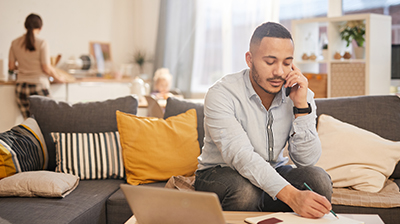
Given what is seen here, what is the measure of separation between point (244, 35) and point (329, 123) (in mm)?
3226

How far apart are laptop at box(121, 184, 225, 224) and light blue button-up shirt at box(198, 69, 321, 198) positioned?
47 centimetres

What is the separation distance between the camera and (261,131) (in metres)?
1.65

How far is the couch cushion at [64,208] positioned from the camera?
5.14 ft

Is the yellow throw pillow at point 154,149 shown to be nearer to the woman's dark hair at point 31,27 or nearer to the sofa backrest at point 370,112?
the sofa backrest at point 370,112

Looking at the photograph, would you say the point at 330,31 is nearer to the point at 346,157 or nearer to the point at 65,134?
the point at 346,157

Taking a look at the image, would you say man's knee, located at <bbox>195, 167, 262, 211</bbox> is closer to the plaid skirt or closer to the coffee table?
the coffee table

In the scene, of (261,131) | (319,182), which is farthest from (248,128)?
(319,182)

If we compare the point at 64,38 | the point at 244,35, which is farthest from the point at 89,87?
the point at 244,35

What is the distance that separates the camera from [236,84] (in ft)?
5.49

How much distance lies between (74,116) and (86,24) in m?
3.73

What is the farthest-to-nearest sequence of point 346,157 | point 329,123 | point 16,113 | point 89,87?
point 89,87 → point 16,113 → point 329,123 → point 346,157

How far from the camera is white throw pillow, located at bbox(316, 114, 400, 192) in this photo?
6.36 feet

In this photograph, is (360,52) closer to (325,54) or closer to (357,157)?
(325,54)

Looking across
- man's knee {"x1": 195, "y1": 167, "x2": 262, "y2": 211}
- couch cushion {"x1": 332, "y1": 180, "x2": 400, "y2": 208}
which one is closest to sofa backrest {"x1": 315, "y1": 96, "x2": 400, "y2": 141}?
couch cushion {"x1": 332, "y1": 180, "x2": 400, "y2": 208}
